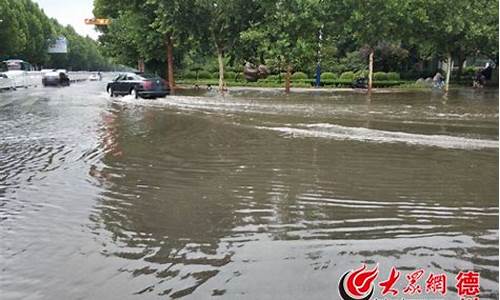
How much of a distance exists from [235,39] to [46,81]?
22.0 metres

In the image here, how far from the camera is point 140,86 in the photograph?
26.2m

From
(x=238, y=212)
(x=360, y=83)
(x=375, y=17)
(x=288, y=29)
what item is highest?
(x=375, y=17)

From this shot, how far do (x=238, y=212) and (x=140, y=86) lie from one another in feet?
69.0

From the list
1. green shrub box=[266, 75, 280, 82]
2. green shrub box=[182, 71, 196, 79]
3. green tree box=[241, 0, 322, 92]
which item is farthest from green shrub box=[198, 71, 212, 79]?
green tree box=[241, 0, 322, 92]

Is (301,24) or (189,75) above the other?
(301,24)

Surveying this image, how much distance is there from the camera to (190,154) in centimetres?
1012

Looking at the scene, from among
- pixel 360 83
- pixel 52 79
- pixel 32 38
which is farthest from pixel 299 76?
pixel 32 38

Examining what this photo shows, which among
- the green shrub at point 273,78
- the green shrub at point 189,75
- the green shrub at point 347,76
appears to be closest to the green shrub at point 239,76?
the green shrub at point 273,78

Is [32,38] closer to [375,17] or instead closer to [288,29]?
[288,29]

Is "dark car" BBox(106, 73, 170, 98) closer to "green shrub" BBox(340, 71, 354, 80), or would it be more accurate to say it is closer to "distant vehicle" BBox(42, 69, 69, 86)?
"distant vehicle" BBox(42, 69, 69, 86)

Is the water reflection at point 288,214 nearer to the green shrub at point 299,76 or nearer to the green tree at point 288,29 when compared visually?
the green tree at point 288,29

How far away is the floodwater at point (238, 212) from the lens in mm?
4512

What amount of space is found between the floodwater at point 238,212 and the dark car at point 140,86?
13.4 m

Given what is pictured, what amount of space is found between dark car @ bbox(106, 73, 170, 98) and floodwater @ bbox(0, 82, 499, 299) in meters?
13.4
